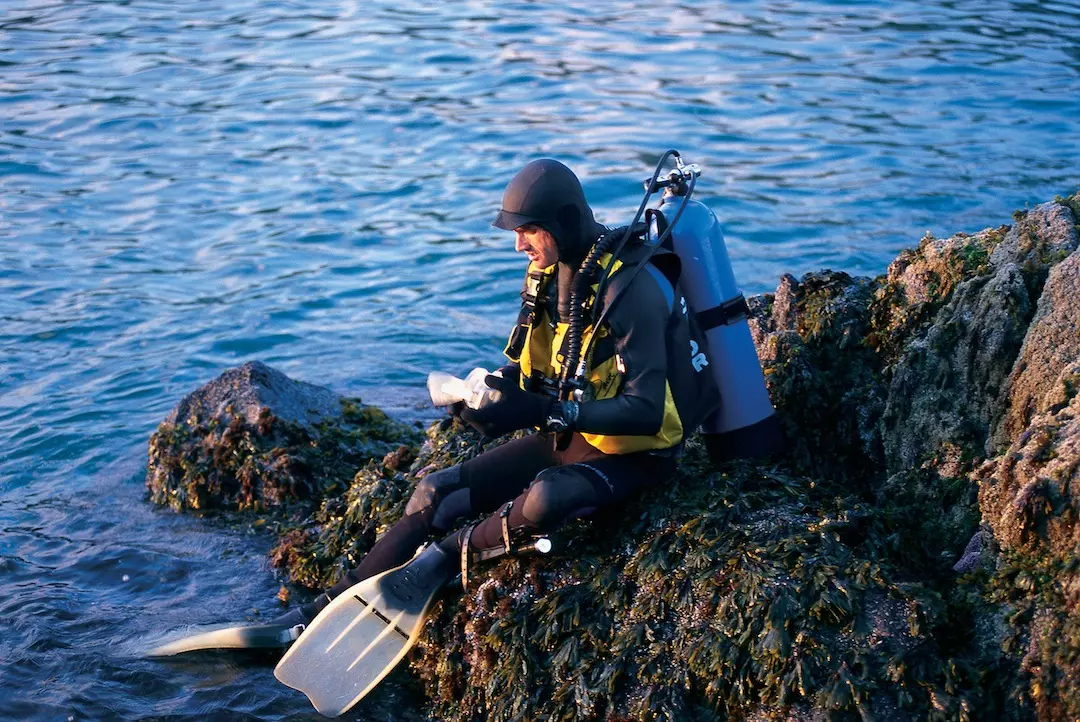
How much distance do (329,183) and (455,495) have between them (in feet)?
27.9

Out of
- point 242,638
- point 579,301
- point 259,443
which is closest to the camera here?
point 579,301

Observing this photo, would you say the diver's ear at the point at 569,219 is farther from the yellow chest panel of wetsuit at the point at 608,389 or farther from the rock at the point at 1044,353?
the rock at the point at 1044,353

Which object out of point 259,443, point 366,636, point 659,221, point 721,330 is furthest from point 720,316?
point 259,443

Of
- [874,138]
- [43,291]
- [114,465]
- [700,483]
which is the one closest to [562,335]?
[700,483]

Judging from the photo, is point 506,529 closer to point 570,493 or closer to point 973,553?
point 570,493

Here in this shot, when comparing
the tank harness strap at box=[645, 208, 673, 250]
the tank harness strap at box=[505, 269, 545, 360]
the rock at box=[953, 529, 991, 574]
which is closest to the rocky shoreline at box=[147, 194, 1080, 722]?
the rock at box=[953, 529, 991, 574]

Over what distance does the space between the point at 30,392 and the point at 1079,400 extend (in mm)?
7782

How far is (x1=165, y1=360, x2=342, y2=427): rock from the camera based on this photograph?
25.0ft

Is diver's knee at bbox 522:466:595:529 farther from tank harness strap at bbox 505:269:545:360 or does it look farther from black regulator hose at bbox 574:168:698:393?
tank harness strap at bbox 505:269:545:360

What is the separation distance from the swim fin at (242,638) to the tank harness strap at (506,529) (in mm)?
1193

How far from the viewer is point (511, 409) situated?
15.8 feet

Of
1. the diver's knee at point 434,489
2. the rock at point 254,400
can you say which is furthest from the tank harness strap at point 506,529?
the rock at point 254,400

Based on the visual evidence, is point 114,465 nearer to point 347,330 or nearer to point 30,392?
point 30,392

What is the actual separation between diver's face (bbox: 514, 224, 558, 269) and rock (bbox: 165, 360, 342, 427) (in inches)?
116
